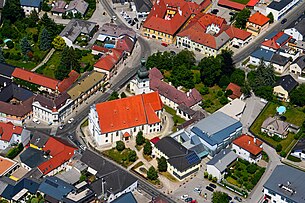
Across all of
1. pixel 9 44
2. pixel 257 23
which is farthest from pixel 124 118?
pixel 257 23

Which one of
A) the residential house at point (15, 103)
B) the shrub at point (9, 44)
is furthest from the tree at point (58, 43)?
the residential house at point (15, 103)

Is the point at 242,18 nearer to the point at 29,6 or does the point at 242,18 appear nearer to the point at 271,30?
the point at 271,30

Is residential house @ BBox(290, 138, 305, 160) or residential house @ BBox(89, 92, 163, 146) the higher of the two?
residential house @ BBox(290, 138, 305, 160)

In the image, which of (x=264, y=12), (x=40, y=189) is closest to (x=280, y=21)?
(x=264, y=12)

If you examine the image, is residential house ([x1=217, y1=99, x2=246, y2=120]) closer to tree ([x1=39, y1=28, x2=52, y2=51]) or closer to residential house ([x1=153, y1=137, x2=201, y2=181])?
residential house ([x1=153, y1=137, x2=201, y2=181])

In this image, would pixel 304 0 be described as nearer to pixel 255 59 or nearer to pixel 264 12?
pixel 264 12

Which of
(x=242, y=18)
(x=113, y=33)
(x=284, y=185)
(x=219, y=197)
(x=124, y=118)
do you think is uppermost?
(x=242, y=18)

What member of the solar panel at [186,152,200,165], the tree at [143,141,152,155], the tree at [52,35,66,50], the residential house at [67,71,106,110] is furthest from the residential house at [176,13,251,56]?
the solar panel at [186,152,200,165]
